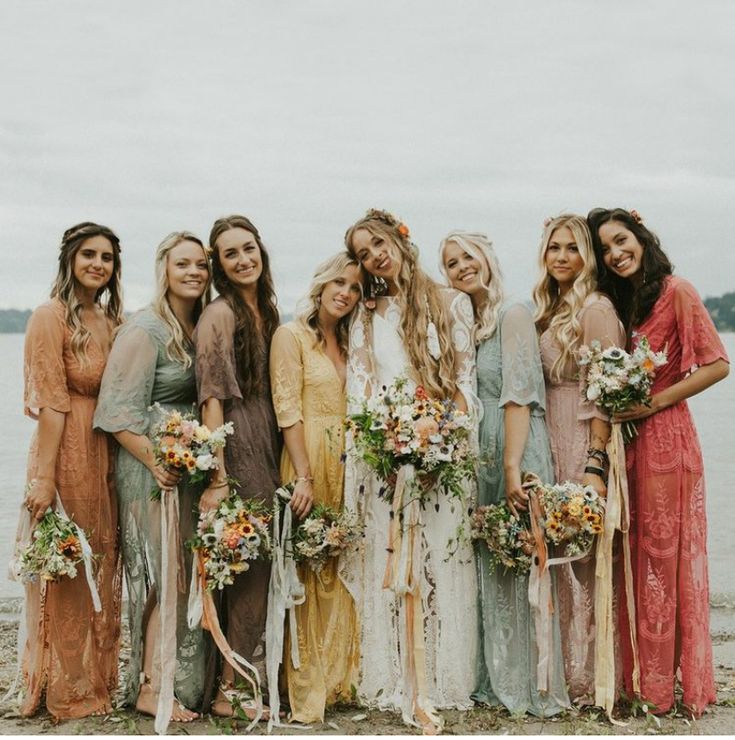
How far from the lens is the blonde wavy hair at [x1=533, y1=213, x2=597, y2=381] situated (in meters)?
6.22

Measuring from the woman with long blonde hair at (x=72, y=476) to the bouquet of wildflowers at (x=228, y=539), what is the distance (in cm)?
81

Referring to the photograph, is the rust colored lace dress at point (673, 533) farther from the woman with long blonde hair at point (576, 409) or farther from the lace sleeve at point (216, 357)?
the lace sleeve at point (216, 357)

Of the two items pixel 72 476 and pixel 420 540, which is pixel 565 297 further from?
pixel 72 476

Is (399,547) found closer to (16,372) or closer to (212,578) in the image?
(212,578)

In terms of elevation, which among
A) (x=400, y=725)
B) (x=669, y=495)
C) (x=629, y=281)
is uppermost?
(x=629, y=281)

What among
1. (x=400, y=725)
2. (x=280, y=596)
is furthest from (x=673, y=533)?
(x=280, y=596)

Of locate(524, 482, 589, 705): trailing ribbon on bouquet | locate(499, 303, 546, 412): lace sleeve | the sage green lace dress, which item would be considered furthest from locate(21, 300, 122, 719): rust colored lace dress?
locate(524, 482, 589, 705): trailing ribbon on bouquet

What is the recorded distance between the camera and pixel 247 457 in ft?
→ 19.6

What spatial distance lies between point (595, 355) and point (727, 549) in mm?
10627

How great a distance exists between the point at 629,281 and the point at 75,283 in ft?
13.0

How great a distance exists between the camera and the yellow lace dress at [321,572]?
238 inches

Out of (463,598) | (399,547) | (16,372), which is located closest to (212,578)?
(399,547)

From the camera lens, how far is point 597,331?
6.11 meters

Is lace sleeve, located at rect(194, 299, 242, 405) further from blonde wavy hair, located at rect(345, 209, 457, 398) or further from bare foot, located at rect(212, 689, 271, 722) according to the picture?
bare foot, located at rect(212, 689, 271, 722)
